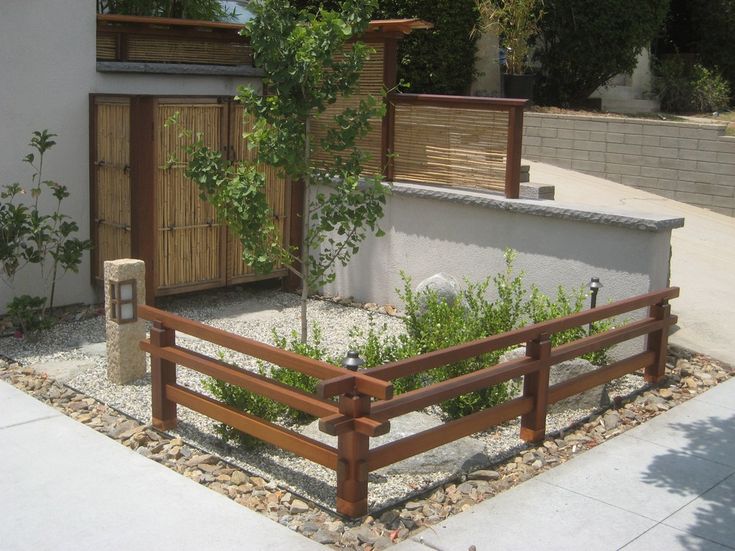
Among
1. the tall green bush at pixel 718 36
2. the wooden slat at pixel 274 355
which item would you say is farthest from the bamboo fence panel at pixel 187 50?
the tall green bush at pixel 718 36

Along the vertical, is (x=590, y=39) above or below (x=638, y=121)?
above

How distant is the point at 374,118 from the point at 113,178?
267 cm

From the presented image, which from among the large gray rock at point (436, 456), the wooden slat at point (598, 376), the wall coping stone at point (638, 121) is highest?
the wall coping stone at point (638, 121)

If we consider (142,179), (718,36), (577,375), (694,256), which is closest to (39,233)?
(142,179)

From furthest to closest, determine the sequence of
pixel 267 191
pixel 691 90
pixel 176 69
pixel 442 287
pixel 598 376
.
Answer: pixel 691 90 → pixel 267 191 → pixel 176 69 → pixel 442 287 → pixel 598 376

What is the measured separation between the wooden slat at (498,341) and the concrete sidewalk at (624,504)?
2.69 ft

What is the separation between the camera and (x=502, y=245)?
9.12m

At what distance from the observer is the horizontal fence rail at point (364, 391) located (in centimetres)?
512

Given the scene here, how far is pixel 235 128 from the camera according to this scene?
32.5 ft

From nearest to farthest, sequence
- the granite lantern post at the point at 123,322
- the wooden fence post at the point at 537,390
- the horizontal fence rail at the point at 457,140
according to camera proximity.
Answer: the wooden fence post at the point at 537,390
the granite lantern post at the point at 123,322
the horizontal fence rail at the point at 457,140

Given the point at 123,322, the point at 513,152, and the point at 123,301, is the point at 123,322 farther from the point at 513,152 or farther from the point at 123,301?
the point at 513,152

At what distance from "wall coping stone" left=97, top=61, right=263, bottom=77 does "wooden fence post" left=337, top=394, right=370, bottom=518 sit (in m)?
5.55

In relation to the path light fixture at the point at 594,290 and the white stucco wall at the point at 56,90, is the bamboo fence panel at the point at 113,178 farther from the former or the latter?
the path light fixture at the point at 594,290

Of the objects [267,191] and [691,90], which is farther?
[691,90]
